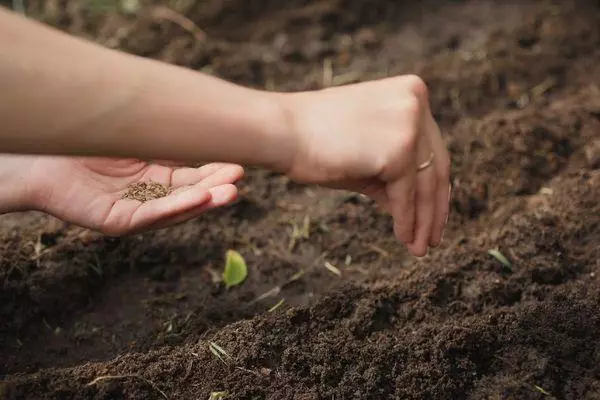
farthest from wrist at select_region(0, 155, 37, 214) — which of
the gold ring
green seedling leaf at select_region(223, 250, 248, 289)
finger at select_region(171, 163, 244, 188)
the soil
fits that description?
the gold ring

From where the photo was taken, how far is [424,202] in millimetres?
1678

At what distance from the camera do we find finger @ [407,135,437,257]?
5.43 ft

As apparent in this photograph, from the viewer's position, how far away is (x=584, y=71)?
2.57m

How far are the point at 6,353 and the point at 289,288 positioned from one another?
2.12 feet

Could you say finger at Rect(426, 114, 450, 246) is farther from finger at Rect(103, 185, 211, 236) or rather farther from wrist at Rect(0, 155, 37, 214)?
wrist at Rect(0, 155, 37, 214)

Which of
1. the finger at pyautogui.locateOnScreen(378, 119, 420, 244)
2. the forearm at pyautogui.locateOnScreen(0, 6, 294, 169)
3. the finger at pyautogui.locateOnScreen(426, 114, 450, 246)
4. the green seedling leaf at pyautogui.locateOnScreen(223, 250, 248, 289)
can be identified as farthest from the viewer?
the green seedling leaf at pyautogui.locateOnScreen(223, 250, 248, 289)

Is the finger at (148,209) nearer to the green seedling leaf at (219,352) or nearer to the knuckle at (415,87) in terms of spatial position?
the green seedling leaf at (219,352)

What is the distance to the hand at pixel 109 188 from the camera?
1452 millimetres

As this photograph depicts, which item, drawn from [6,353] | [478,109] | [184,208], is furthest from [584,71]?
[6,353]

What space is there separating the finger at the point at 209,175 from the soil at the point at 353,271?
31 cm

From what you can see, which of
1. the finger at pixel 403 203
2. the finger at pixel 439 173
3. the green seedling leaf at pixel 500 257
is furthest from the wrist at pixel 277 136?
the green seedling leaf at pixel 500 257

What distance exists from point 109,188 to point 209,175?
258 mm

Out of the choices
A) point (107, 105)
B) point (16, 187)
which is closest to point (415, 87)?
point (107, 105)

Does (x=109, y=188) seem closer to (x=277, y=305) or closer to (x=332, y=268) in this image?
(x=277, y=305)
